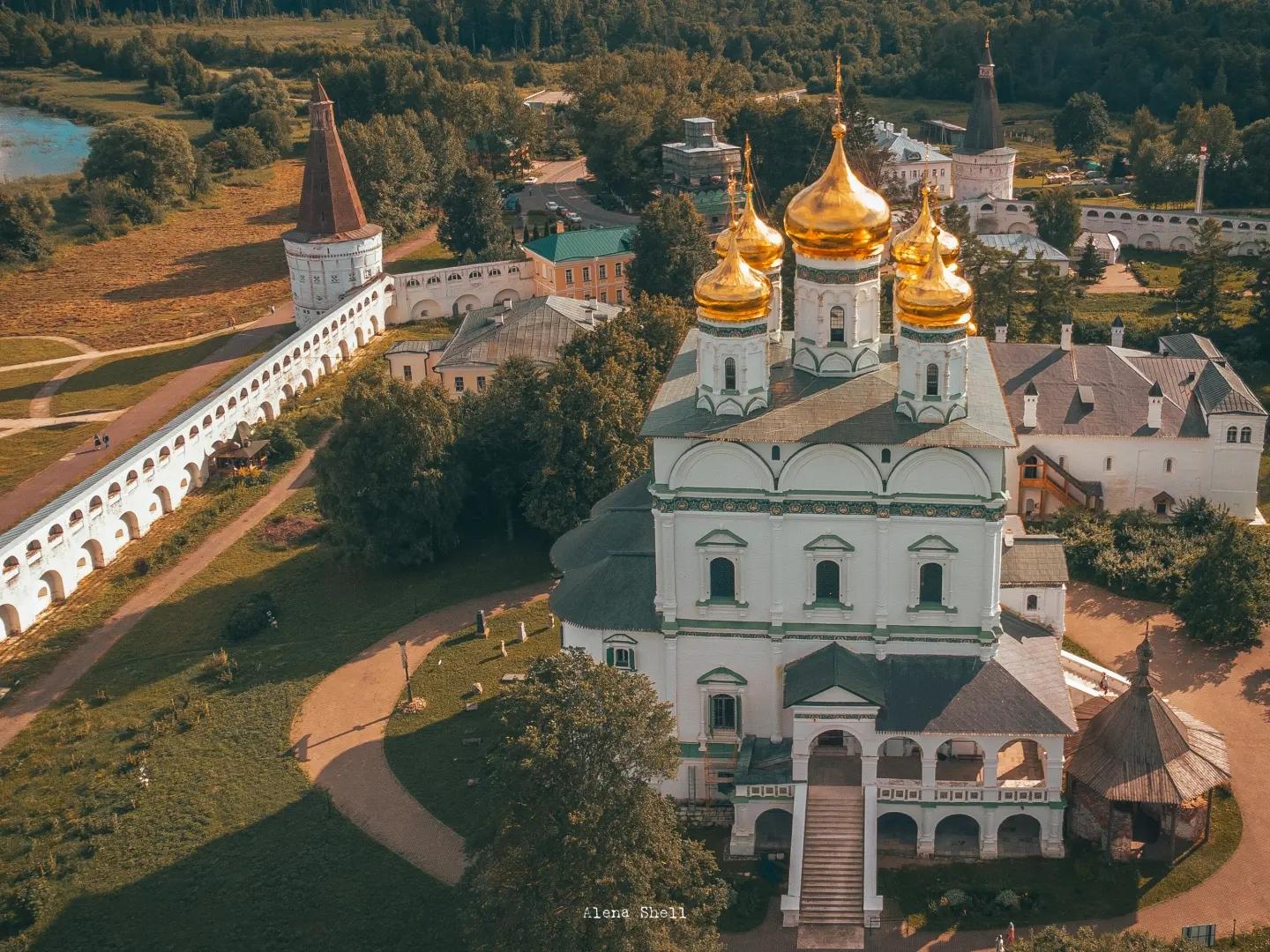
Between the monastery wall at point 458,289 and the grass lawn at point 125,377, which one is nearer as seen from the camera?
the grass lawn at point 125,377

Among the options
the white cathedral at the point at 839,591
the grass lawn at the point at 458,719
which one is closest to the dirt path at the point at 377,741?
the grass lawn at the point at 458,719

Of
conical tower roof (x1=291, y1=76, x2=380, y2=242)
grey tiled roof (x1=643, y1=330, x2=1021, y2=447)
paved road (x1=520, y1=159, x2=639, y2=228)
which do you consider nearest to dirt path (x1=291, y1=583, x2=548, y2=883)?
grey tiled roof (x1=643, y1=330, x2=1021, y2=447)

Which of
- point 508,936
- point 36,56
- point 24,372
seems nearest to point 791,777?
point 508,936

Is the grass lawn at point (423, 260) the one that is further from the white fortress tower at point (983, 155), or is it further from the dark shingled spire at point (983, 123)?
the dark shingled spire at point (983, 123)

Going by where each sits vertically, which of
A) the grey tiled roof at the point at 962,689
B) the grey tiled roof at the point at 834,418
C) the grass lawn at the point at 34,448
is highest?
the grey tiled roof at the point at 834,418

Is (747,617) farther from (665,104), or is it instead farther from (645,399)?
(665,104)

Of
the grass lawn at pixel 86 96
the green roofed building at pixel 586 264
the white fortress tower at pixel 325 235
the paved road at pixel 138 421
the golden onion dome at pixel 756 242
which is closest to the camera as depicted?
the golden onion dome at pixel 756 242
